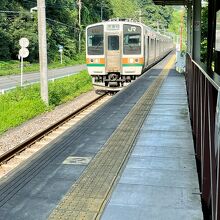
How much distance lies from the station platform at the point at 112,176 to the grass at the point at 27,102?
497 centimetres

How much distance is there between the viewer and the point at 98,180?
5773 mm

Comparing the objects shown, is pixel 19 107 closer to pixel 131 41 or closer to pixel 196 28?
pixel 131 41

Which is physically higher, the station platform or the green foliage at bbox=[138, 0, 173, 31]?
the green foliage at bbox=[138, 0, 173, 31]

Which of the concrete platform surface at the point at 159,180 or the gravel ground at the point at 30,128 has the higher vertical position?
the concrete platform surface at the point at 159,180

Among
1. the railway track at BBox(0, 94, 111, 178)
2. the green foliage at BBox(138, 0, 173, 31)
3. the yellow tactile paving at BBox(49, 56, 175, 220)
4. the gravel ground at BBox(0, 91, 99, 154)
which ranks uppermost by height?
the green foliage at BBox(138, 0, 173, 31)

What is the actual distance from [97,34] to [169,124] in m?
11.6

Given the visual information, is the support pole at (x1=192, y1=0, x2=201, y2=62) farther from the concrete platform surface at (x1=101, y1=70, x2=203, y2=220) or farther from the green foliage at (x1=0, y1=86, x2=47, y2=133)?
the green foliage at (x1=0, y1=86, x2=47, y2=133)

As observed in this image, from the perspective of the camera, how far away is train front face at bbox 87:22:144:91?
65.6 feet

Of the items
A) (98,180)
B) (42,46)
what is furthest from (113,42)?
(98,180)

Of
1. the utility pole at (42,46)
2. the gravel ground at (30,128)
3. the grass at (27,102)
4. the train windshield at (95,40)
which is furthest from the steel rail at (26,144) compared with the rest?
the train windshield at (95,40)

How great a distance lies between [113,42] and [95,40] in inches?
35.2

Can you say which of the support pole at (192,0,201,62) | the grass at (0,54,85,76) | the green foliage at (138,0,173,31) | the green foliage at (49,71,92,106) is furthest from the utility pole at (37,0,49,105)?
the green foliage at (138,0,173,31)

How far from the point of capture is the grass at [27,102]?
14.4 metres

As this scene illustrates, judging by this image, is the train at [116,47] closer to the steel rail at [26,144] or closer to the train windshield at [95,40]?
the train windshield at [95,40]
